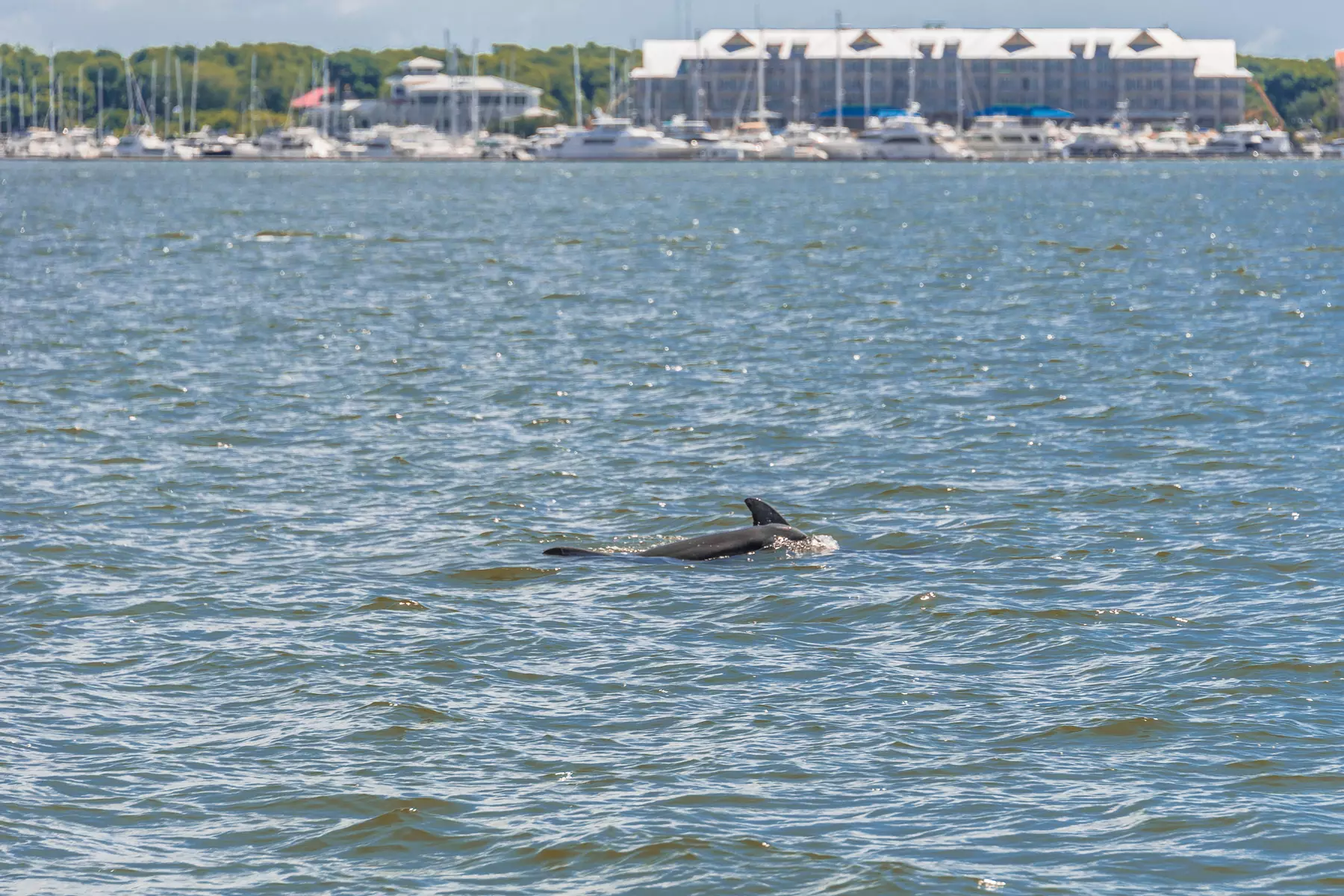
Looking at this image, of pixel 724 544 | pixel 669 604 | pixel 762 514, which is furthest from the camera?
pixel 762 514

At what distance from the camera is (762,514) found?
20.0 meters

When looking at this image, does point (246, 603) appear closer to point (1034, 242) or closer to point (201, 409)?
point (201, 409)

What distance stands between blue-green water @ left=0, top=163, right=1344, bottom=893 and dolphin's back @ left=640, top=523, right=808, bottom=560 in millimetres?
233

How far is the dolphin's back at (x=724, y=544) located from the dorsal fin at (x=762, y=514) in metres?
0.11

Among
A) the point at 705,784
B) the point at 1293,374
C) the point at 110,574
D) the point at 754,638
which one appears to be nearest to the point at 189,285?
the point at 1293,374

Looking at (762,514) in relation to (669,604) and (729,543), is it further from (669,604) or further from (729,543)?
(669,604)

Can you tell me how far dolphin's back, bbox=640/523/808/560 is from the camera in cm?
1961

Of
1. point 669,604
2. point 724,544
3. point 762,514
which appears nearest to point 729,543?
point 724,544

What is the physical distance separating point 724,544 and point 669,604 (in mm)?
2107

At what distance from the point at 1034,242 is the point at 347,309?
34.4 m

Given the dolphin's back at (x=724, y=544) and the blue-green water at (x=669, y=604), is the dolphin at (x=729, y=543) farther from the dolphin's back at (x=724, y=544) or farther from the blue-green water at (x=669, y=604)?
the blue-green water at (x=669, y=604)

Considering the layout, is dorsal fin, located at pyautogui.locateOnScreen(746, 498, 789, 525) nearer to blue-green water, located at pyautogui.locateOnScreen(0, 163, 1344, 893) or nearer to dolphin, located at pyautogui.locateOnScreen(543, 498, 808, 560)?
dolphin, located at pyautogui.locateOnScreen(543, 498, 808, 560)

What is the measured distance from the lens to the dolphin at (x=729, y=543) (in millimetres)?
19625

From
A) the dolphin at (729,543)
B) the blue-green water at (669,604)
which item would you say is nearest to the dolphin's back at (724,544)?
the dolphin at (729,543)
